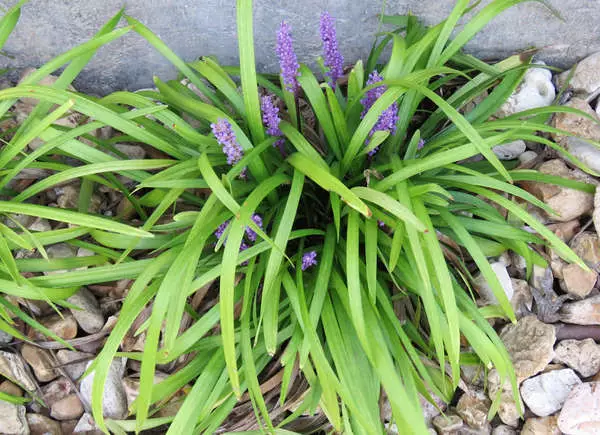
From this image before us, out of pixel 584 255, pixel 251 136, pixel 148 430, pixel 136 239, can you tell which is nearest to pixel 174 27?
pixel 251 136

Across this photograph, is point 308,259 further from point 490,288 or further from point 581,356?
point 581,356

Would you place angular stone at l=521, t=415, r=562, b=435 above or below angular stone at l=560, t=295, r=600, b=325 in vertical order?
below

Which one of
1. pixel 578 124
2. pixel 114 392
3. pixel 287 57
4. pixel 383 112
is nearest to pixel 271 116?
pixel 287 57

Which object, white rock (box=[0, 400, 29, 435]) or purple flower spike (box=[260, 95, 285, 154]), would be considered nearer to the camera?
purple flower spike (box=[260, 95, 285, 154])

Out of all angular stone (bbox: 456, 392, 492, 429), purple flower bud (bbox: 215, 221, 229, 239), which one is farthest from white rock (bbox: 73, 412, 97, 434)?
angular stone (bbox: 456, 392, 492, 429)

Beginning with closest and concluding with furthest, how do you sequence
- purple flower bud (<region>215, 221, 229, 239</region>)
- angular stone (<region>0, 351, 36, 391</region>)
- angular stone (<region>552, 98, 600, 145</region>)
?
purple flower bud (<region>215, 221, 229, 239</region>) → angular stone (<region>0, 351, 36, 391</region>) → angular stone (<region>552, 98, 600, 145</region>)

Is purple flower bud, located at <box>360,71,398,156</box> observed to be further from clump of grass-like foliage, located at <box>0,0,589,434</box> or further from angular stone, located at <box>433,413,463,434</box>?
angular stone, located at <box>433,413,463,434</box>

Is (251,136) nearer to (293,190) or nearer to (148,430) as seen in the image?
(293,190)
